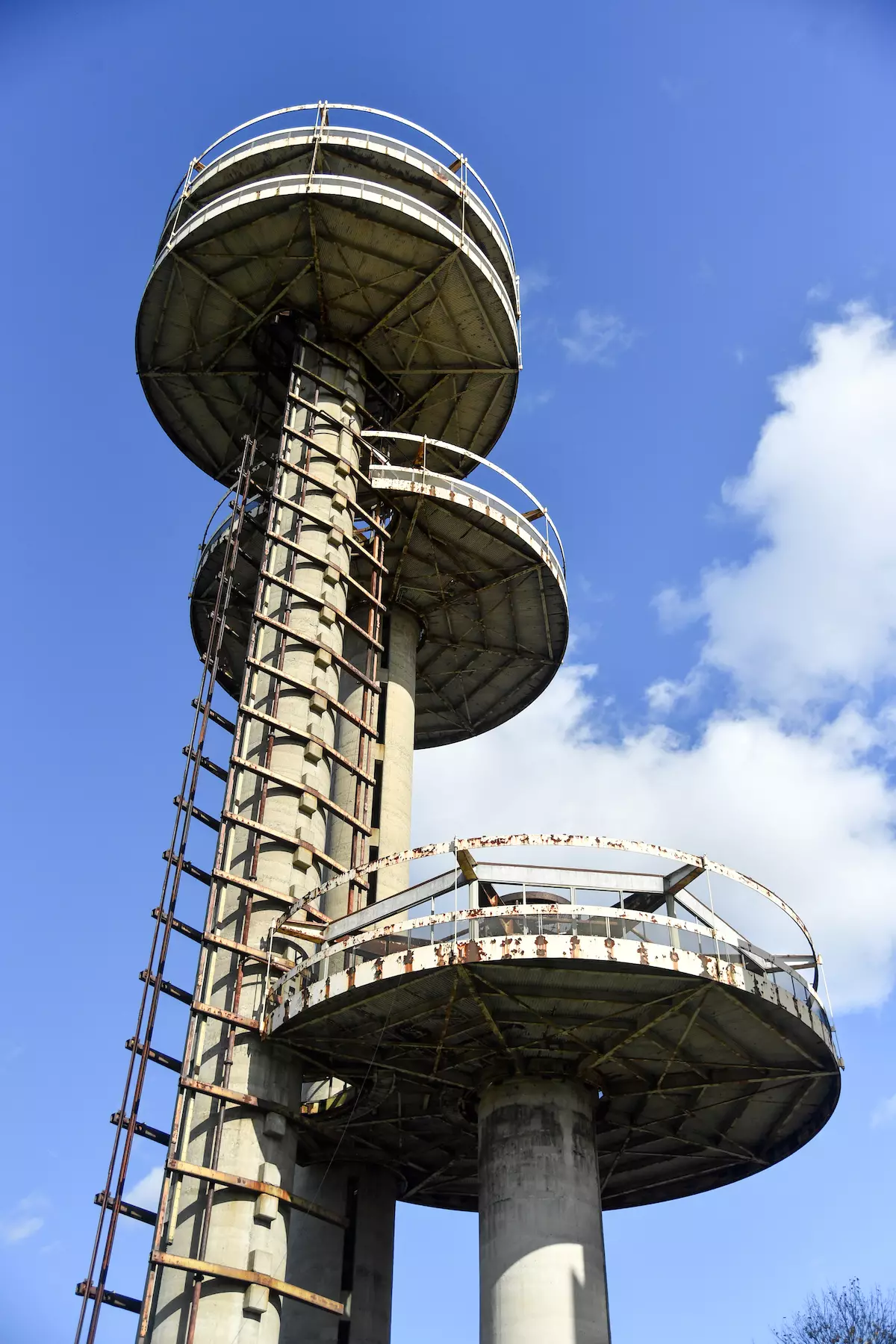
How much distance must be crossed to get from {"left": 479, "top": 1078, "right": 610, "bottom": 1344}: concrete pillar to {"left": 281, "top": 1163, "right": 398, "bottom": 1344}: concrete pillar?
5.85 m

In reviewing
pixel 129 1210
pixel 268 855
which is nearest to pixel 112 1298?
pixel 129 1210

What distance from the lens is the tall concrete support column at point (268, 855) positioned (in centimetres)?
2700

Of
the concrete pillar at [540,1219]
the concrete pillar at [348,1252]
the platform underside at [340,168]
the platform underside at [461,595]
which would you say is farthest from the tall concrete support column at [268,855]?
the platform underside at [340,168]

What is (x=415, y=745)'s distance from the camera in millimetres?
54031

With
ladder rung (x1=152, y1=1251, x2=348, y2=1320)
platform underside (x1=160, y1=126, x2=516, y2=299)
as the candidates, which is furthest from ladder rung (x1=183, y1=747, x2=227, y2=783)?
→ platform underside (x1=160, y1=126, x2=516, y2=299)

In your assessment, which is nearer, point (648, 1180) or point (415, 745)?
point (648, 1180)

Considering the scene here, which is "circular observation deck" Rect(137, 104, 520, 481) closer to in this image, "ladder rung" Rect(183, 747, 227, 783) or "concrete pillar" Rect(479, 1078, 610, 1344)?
"ladder rung" Rect(183, 747, 227, 783)

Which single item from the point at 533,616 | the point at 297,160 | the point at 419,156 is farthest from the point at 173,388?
the point at 533,616

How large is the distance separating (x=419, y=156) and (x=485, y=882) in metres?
29.0

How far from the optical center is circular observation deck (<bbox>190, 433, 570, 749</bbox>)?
42.5 m

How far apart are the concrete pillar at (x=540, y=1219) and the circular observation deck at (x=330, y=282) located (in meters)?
25.3

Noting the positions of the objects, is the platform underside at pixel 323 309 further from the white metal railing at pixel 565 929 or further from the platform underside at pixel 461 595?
the white metal railing at pixel 565 929

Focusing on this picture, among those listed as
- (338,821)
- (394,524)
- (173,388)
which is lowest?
(338,821)

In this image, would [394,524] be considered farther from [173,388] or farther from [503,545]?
[173,388]
